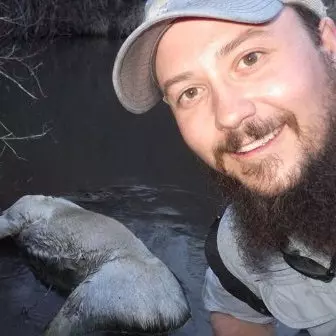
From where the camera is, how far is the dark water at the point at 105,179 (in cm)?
489

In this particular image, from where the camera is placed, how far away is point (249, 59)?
5.61 ft

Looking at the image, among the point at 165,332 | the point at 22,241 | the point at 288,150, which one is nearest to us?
A: the point at 288,150

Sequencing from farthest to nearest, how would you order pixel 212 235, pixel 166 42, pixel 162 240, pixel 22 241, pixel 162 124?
pixel 162 124 → pixel 162 240 → pixel 22 241 → pixel 212 235 → pixel 166 42

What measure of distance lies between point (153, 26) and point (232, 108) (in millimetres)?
418

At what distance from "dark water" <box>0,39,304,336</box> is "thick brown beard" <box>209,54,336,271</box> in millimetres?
406

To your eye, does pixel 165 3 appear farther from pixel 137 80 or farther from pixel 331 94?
pixel 331 94

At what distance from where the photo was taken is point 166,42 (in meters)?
1.84

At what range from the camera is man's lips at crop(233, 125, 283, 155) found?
166 cm

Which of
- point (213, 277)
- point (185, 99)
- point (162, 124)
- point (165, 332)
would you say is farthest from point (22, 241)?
point (162, 124)

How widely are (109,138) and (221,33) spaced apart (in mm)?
8472

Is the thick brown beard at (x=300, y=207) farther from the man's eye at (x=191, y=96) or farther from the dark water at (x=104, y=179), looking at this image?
the dark water at (x=104, y=179)

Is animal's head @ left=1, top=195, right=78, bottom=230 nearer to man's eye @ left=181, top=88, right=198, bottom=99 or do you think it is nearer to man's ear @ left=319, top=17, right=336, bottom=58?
man's eye @ left=181, top=88, right=198, bottom=99

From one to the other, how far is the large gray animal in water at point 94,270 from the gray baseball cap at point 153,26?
238cm

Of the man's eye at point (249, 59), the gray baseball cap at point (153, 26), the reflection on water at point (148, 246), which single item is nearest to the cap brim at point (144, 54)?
the gray baseball cap at point (153, 26)
